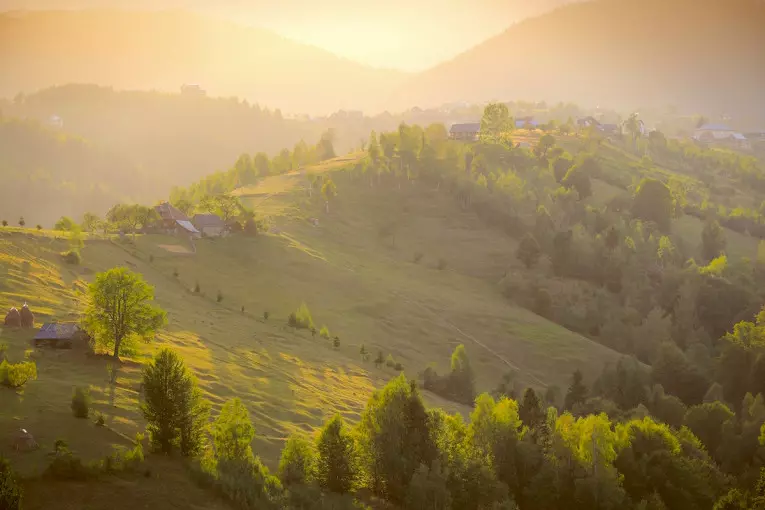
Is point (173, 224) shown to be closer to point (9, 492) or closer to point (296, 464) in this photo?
point (296, 464)

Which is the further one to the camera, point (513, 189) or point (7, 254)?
point (513, 189)

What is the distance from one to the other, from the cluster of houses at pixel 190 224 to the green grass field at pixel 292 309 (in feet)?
11.4

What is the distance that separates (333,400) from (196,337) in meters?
14.1

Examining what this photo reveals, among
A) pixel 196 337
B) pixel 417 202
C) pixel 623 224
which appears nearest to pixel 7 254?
pixel 196 337

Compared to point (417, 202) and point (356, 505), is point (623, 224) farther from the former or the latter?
point (356, 505)

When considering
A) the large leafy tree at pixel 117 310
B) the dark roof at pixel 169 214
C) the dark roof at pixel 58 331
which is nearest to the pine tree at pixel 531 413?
the large leafy tree at pixel 117 310

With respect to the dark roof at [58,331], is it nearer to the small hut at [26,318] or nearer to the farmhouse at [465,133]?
the small hut at [26,318]

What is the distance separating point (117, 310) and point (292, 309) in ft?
126

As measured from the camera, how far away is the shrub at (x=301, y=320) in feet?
249

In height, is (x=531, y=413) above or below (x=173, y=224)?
below

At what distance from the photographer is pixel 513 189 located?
488 feet

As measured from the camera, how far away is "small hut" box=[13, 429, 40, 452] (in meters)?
30.7

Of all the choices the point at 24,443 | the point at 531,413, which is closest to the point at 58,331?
the point at 24,443

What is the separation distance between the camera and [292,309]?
83062mm
